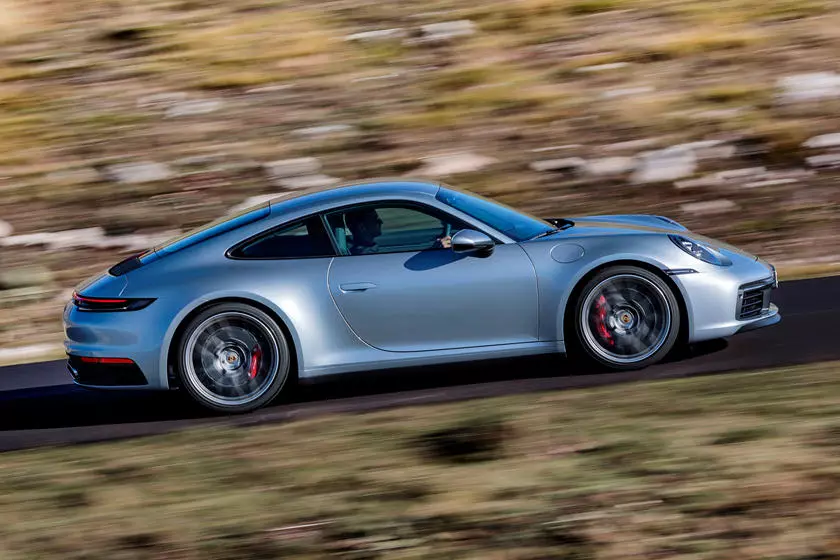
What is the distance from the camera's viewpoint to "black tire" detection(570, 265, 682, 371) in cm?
708

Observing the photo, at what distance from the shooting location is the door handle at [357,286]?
702 cm

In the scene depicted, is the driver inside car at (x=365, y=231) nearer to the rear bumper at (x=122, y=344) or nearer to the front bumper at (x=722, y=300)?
the rear bumper at (x=122, y=344)

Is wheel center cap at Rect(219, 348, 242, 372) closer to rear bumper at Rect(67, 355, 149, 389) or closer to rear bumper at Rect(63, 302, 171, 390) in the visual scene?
rear bumper at Rect(63, 302, 171, 390)

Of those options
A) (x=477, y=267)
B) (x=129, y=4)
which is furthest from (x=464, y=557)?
(x=129, y=4)

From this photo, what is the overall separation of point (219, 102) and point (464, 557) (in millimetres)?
11566

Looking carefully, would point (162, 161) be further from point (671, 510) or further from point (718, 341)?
point (671, 510)

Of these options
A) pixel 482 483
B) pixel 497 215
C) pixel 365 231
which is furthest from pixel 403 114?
pixel 482 483

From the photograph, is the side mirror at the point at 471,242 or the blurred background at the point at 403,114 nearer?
the side mirror at the point at 471,242

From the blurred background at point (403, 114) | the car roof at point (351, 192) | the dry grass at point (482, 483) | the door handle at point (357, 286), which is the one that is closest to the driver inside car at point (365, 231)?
the car roof at point (351, 192)

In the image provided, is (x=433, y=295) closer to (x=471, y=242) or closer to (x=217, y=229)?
(x=471, y=242)

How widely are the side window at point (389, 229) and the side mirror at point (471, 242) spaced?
16 cm

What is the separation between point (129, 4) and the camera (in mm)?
17672

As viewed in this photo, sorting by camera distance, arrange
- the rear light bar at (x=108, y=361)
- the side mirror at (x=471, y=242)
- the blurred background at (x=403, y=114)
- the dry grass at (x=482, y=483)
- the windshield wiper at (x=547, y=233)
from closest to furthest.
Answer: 1. the dry grass at (x=482, y=483)
2. the side mirror at (x=471, y=242)
3. the rear light bar at (x=108, y=361)
4. the windshield wiper at (x=547, y=233)
5. the blurred background at (x=403, y=114)

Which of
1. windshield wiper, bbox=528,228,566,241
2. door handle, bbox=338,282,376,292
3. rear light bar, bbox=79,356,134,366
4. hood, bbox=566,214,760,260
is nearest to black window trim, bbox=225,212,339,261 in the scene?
door handle, bbox=338,282,376,292
